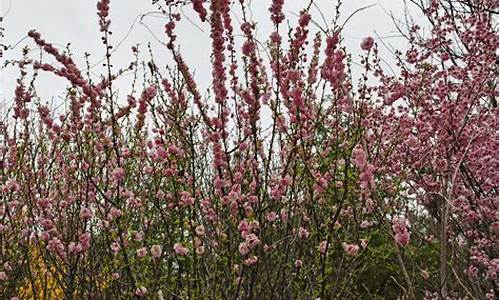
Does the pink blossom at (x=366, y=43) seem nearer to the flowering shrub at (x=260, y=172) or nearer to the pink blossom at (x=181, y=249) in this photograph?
the flowering shrub at (x=260, y=172)

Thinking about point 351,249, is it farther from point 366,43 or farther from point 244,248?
point 366,43

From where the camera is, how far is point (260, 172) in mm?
3938

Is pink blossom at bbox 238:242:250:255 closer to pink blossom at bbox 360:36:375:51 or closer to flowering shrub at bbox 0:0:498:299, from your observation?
flowering shrub at bbox 0:0:498:299

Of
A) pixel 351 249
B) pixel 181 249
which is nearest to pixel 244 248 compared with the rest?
pixel 181 249

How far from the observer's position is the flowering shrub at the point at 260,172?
10.5 feet

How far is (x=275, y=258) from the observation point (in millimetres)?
4168

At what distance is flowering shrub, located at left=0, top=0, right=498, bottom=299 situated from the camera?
320 centimetres

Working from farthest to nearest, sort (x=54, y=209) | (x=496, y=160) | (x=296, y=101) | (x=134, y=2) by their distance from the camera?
(x=54, y=209), (x=134, y=2), (x=496, y=160), (x=296, y=101)

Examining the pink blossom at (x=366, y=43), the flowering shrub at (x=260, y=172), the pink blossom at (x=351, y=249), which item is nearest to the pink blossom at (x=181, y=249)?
the flowering shrub at (x=260, y=172)

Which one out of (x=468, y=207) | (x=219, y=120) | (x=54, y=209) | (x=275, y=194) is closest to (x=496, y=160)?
(x=468, y=207)

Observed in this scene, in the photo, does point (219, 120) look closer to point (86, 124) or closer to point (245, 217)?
point (245, 217)

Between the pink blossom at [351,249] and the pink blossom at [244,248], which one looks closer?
the pink blossom at [244,248]

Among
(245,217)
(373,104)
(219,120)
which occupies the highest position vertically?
(373,104)

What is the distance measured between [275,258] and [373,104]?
1838mm
